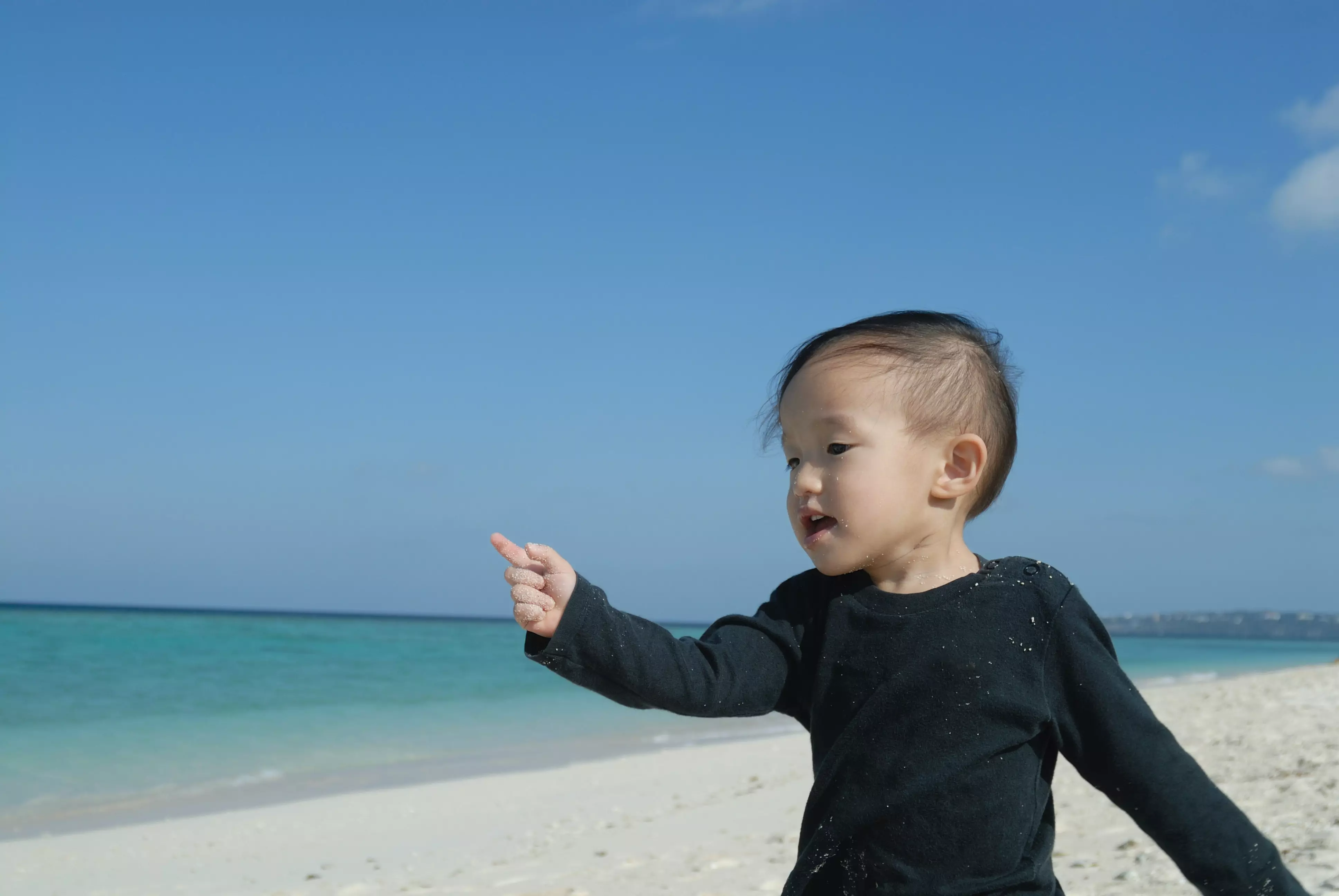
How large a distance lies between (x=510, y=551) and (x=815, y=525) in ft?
1.81

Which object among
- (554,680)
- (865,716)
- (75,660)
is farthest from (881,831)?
(75,660)

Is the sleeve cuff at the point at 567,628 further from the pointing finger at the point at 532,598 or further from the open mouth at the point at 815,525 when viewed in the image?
the open mouth at the point at 815,525

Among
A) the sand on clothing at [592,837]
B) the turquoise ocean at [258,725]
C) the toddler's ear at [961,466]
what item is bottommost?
the sand on clothing at [592,837]

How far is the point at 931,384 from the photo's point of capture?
1.88 metres

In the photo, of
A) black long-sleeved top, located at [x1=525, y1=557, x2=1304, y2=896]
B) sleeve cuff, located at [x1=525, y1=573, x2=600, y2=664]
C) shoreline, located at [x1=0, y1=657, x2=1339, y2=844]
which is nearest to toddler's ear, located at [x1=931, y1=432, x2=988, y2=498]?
black long-sleeved top, located at [x1=525, y1=557, x2=1304, y2=896]

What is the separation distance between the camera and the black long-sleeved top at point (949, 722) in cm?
172

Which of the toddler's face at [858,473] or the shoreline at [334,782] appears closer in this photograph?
the toddler's face at [858,473]

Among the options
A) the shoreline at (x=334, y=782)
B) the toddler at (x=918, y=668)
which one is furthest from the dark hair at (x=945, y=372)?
the shoreline at (x=334, y=782)

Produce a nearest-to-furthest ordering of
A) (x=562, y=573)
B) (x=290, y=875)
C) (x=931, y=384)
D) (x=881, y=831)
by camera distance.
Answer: (x=562, y=573) → (x=881, y=831) → (x=931, y=384) → (x=290, y=875)

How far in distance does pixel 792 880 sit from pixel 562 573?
0.69 meters

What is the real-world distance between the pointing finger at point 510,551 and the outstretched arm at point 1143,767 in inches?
35.5

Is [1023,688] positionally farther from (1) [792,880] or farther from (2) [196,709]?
(2) [196,709]

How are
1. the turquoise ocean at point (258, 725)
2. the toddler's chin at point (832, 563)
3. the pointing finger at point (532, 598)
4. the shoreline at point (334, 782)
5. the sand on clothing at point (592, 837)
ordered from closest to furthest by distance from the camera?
the pointing finger at point (532, 598)
the toddler's chin at point (832, 563)
the sand on clothing at point (592, 837)
the shoreline at point (334, 782)
the turquoise ocean at point (258, 725)

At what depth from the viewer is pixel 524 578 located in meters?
1.60
